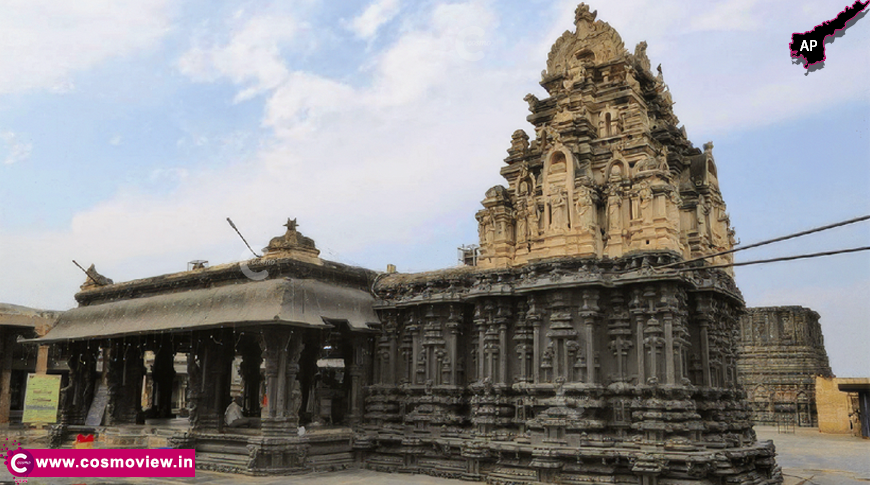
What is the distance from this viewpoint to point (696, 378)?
15922mm

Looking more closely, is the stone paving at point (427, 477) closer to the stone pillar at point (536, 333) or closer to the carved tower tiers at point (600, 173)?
the stone pillar at point (536, 333)

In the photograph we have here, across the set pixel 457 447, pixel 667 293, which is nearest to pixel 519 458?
pixel 457 447

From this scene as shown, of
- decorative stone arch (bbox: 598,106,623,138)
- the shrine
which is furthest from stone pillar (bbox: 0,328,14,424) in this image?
decorative stone arch (bbox: 598,106,623,138)

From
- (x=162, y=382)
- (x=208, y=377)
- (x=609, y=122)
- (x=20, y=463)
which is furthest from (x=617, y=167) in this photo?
(x=162, y=382)

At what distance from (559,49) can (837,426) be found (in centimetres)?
3168

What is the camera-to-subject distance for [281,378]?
1797 cm

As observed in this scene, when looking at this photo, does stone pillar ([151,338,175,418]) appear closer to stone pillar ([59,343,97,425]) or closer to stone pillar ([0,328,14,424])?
stone pillar ([59,343,97,425])

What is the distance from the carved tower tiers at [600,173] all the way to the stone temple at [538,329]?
6 centimetres

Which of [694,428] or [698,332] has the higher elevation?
[698,332]

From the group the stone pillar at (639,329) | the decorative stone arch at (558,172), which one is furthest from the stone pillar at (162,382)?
the stone pillar at (639,329)

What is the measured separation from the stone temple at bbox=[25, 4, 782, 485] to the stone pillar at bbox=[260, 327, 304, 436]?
0.04m

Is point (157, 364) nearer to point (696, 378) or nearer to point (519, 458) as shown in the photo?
point (519, 458)

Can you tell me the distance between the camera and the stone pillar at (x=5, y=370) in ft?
100
